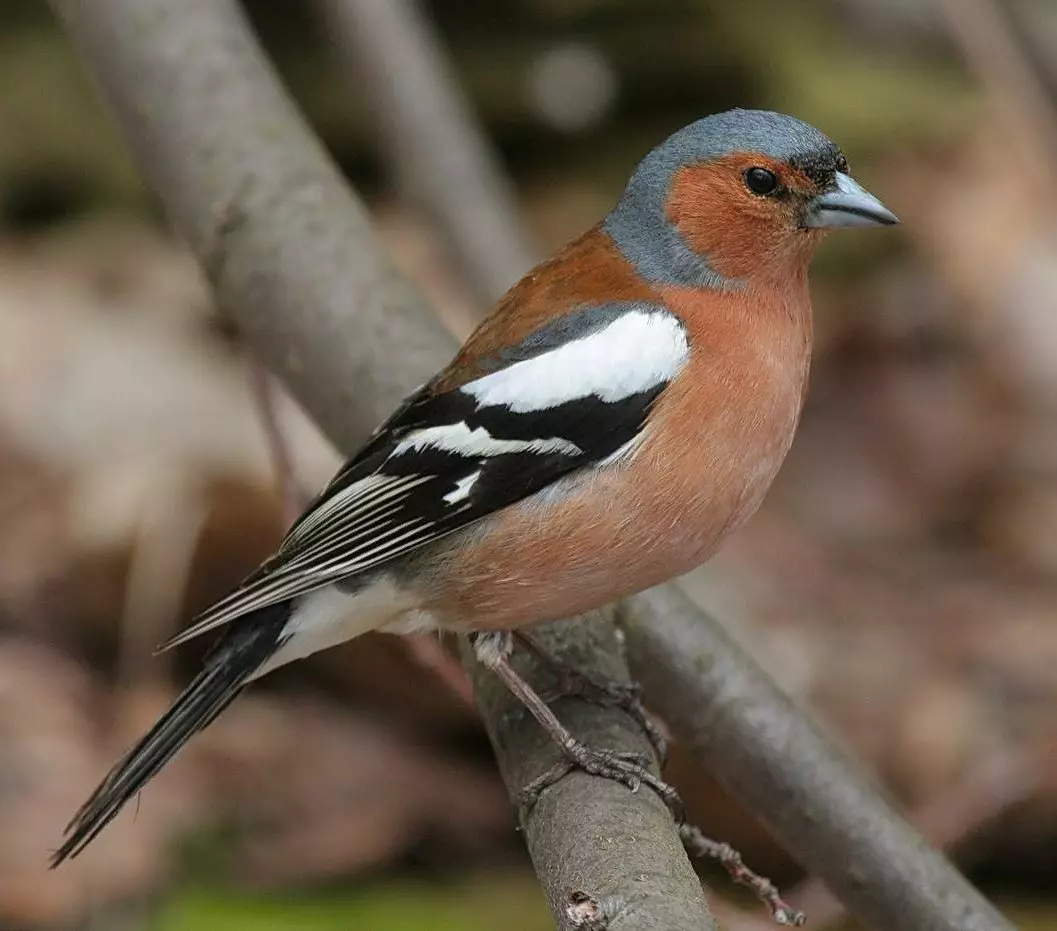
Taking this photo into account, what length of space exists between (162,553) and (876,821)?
2.44m

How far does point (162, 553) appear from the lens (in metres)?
4.38

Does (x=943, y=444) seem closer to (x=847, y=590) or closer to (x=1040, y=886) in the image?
(x=847, y=590)

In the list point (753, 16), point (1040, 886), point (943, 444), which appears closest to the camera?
point (1040, 886)

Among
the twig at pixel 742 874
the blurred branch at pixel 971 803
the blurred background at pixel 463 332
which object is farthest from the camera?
the blurred background at pixel 463 332

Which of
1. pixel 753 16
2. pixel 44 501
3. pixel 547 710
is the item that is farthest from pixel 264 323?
pixel 753 16

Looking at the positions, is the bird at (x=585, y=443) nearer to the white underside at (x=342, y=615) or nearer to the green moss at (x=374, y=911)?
the white underside at (x=342, y=615)

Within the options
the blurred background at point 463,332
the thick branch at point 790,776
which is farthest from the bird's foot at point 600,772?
the blurred background at point 463,332

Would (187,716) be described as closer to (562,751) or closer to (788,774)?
(562,751)

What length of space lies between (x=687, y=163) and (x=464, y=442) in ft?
2.08

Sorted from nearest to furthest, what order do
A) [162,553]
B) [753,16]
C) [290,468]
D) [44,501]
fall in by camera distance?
[290,468] < [162,553] < [44,501] < [753,16]

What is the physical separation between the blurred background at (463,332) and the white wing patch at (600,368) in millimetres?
1021

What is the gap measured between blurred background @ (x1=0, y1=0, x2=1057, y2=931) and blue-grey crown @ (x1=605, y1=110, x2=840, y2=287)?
1.08 metres

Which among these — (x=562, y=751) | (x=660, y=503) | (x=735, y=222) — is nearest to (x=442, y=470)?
(x=660, y=503)

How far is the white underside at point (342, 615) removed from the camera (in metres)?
2.70
